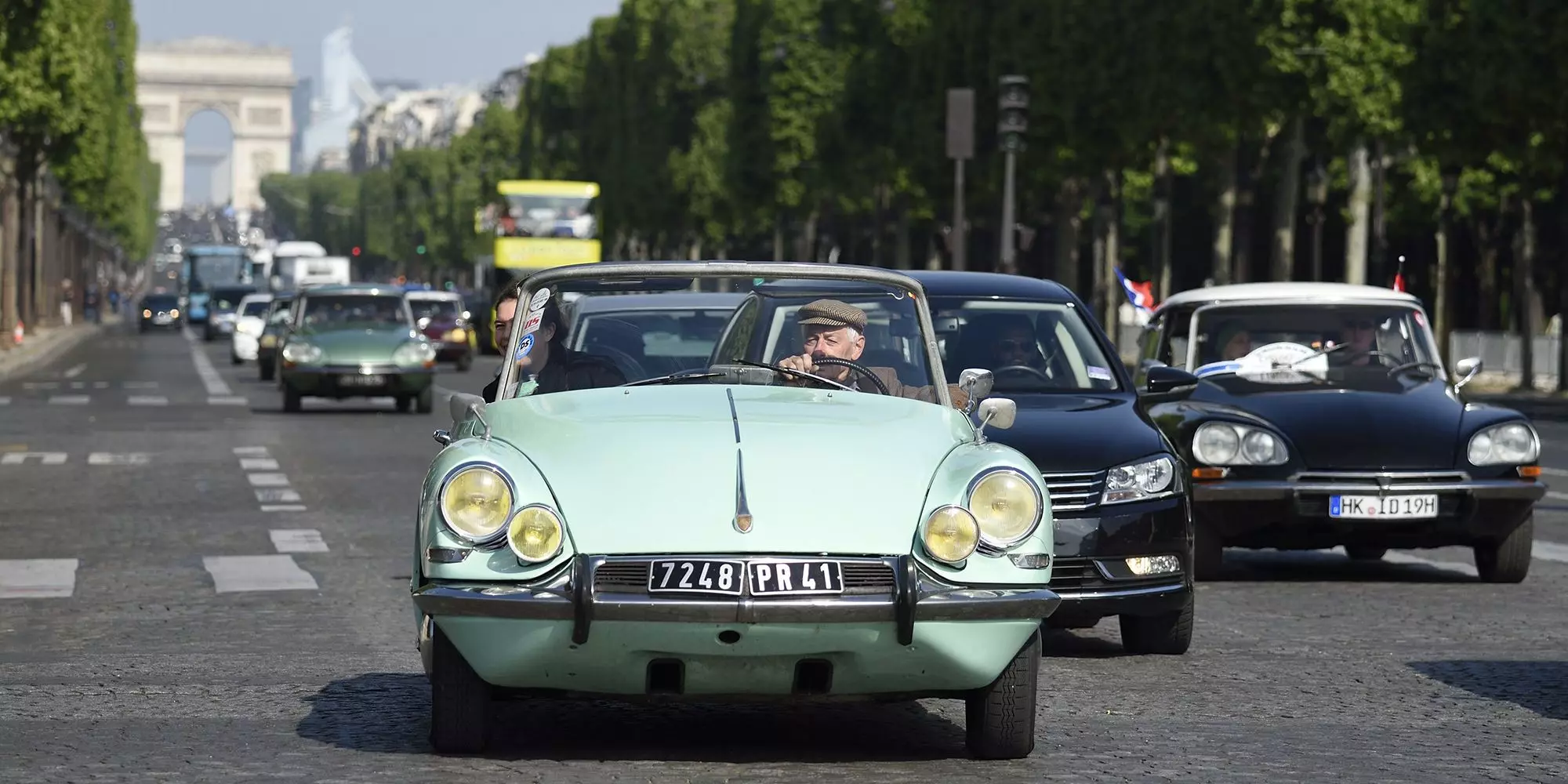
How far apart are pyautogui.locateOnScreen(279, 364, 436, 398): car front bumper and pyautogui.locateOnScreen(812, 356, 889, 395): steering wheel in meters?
23.4

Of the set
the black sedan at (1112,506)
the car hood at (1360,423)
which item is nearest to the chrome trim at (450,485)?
the black sedan at (1112,506)

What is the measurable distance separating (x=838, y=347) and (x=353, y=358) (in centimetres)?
2341

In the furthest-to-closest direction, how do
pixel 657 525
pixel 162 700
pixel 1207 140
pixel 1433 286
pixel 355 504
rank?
1. pixel 1433 286
2. pixel 1207 140
3. pixel 355 504
4. pixel 162 700
5. pixel 657 525

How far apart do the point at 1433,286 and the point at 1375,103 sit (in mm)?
42432

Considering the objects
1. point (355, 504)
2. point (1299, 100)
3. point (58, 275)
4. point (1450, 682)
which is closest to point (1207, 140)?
point (1299, 100)

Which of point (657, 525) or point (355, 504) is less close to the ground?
point (657, 525)

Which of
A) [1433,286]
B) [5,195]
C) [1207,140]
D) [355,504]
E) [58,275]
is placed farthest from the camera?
[58,275]

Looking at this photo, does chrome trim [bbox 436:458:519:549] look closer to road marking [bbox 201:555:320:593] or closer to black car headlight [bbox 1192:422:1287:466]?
road marking [bbox 201:555:320:593]

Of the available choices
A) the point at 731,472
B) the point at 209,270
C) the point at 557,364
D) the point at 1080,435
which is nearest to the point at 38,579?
the point at 1080,435

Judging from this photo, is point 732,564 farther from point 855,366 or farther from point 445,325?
point 445,325

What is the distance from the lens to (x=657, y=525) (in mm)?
7184

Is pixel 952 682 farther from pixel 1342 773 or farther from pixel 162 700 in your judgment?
pixel 162 700

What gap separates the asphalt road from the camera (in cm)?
757

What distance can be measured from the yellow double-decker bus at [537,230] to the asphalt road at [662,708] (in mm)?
51313
